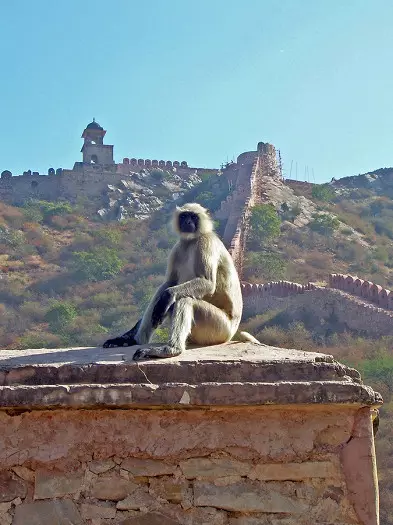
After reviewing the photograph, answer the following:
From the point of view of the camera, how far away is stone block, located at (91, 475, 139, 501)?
9.06 ft

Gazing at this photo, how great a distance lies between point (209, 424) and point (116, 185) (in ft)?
176

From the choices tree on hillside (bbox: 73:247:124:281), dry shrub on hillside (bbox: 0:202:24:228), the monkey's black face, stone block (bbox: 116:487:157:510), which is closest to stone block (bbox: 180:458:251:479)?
stone block (bbox: 116:487:157:510)

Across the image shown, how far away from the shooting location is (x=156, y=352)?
10.9 ft

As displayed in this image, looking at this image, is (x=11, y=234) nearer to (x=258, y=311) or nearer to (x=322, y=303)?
(x=258, y=311)

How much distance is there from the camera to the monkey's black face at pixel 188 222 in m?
5.20

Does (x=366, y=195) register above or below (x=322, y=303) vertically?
above

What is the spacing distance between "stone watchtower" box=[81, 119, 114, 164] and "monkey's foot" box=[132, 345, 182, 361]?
55756 mm

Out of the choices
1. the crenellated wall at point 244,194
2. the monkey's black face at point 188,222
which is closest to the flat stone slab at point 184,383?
the monkey's black face at point 188,222

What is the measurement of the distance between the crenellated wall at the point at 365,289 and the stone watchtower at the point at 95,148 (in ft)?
120

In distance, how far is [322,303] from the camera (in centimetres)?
2408

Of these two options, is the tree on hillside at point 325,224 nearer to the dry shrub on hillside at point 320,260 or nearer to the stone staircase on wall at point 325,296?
the stone staircase on wall at point 325,296

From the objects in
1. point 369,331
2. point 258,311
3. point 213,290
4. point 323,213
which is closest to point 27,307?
point 258,311

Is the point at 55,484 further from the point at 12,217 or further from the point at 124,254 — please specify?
the point at 12,217

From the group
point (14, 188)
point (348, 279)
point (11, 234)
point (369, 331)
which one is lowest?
point (369, 331)
